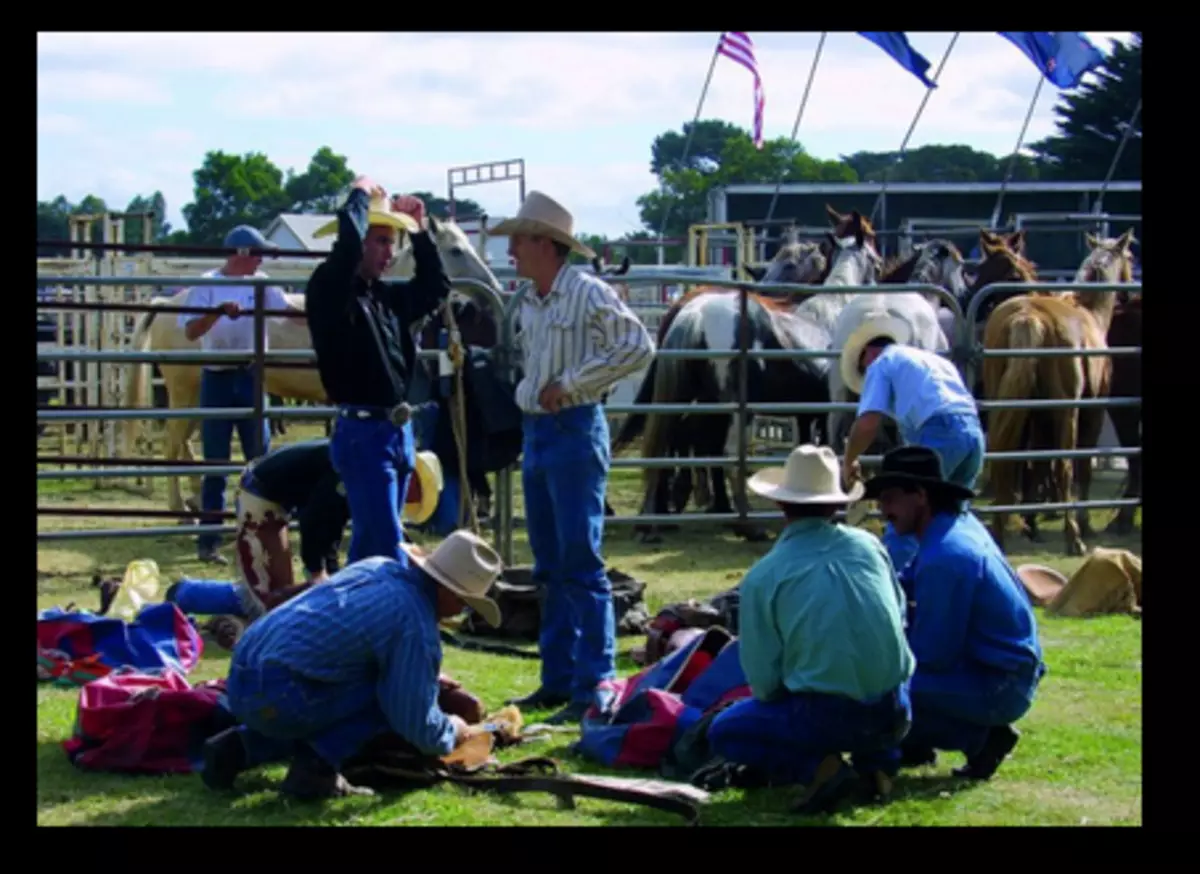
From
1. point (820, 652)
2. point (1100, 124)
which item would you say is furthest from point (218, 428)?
point (1100, 124)

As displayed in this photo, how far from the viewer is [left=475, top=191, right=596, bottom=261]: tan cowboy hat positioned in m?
6.55

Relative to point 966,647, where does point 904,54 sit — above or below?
above

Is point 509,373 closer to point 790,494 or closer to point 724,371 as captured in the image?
point 724,371

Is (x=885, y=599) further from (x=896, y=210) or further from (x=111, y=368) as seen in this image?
(x=896, y=210)

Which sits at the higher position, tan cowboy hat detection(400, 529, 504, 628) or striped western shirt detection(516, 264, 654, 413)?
striped western shirt detection(516, 264, 654, 413)

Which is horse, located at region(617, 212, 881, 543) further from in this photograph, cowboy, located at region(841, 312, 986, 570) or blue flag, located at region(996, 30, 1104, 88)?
blue flag, located at region(996, 30, 1104, 88)

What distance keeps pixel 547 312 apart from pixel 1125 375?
25.8 feet

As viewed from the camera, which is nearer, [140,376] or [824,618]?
[824,618]

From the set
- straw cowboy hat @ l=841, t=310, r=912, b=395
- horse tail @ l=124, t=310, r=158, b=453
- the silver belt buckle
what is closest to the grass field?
the silver belt buckle

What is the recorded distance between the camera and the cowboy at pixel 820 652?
5.02 meters

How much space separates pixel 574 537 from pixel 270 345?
6.61 meters

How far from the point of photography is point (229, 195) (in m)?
64.2

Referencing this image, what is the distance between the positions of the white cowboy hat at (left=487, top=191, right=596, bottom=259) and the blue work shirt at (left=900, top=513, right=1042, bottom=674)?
1949 millimetres

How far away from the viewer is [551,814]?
16.9 feet
